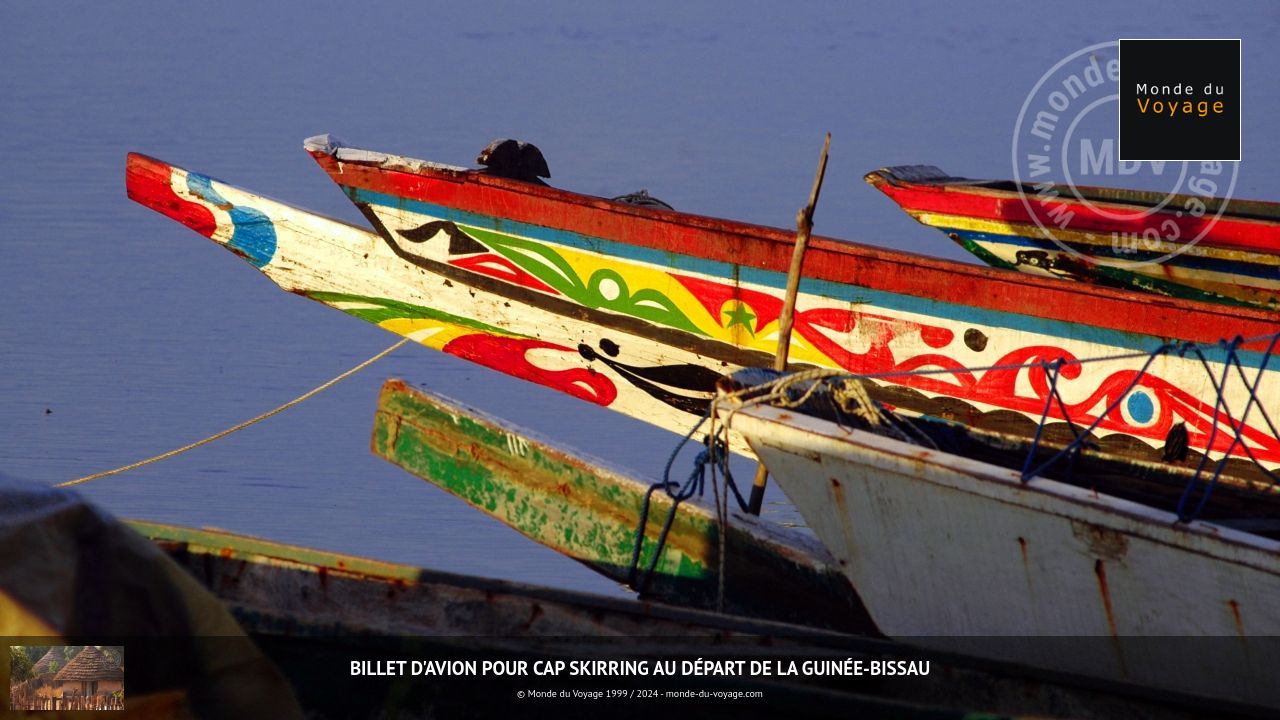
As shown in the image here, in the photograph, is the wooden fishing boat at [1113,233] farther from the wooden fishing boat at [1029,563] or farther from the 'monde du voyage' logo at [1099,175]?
the wooden fishing boat at [1029,563]

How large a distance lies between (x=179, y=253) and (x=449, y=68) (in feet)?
15.3

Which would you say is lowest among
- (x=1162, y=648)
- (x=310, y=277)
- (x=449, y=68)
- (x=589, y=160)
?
(x=1162, y=648)

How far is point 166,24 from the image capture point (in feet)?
46.9

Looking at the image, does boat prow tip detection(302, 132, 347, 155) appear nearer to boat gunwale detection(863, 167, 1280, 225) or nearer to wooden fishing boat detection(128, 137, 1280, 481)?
wooden fishing boat detection(128, 137, 1280, 481)

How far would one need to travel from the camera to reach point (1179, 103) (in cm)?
772

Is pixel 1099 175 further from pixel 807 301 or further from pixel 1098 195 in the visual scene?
pixel 807 301

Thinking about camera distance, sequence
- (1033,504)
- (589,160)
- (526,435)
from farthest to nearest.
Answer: (589,160) < (526,435) < (1033,504)

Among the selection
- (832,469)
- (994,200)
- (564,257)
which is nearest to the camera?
(832,469)

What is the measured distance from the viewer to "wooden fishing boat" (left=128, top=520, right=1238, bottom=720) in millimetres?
3152

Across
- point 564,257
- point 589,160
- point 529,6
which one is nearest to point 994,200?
point 564,257

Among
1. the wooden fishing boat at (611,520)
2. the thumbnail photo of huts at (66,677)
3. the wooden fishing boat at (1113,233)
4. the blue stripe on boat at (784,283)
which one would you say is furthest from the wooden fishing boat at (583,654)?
the wooden fishing boat at (1113,233)

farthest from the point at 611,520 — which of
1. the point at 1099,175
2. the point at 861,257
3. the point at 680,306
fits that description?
the point at 1099,175

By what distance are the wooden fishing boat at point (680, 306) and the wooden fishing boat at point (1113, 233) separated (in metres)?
0.90

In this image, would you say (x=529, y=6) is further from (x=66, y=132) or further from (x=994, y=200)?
(x=994, y=200)
